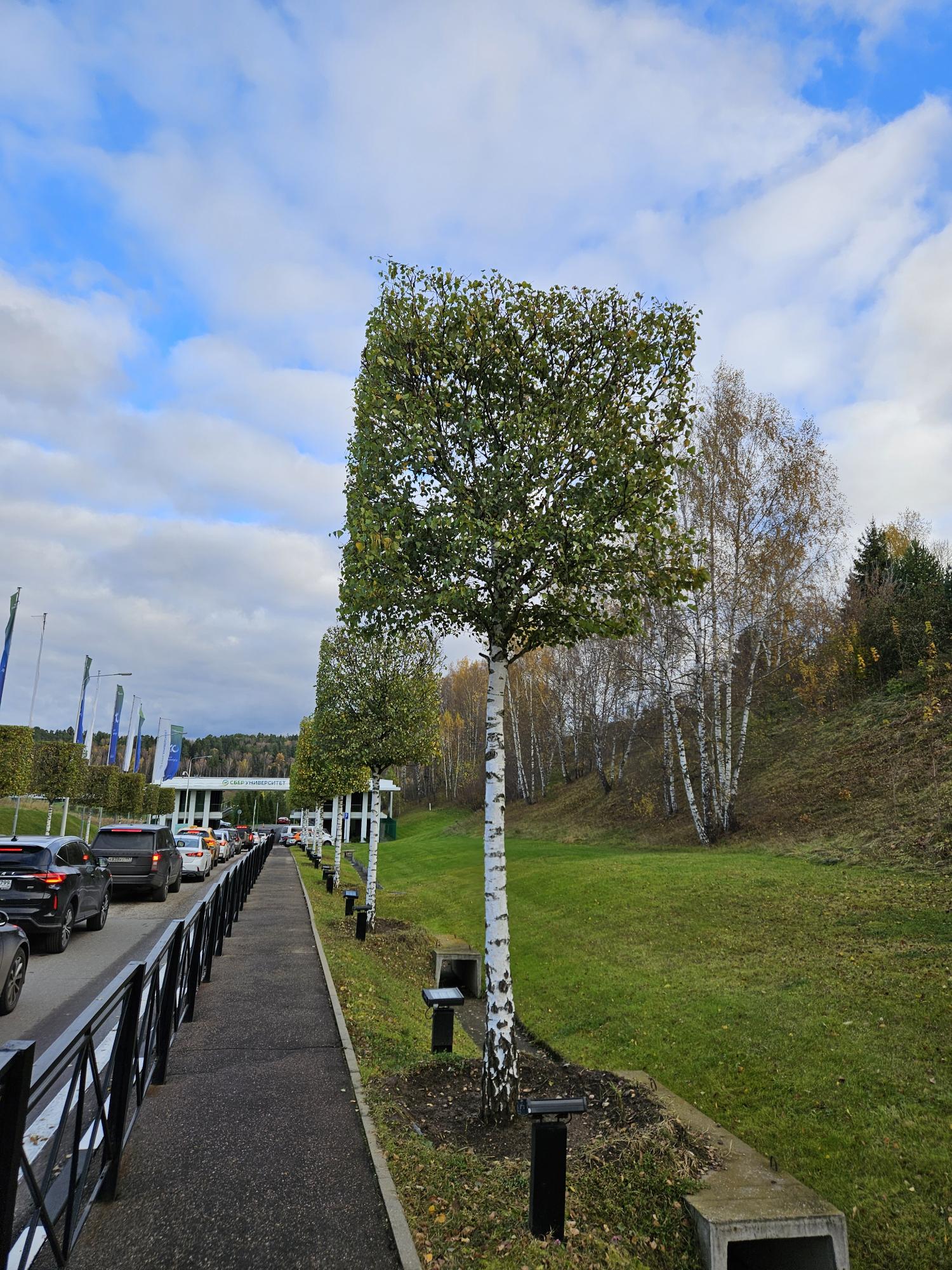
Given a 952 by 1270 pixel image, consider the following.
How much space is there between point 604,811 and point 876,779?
1648 cm

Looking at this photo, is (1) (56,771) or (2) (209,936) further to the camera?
(1) (56,771)

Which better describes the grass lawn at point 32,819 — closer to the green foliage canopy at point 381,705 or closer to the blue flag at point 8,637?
the blue flag at point 8,637

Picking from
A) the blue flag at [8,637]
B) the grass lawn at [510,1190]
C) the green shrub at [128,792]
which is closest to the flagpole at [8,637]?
the blue flag at [8,637]

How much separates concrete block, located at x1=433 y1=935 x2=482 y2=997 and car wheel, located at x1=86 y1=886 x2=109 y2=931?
19.7ft

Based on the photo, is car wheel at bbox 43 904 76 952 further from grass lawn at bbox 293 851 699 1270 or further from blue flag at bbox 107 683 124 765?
blue flag at bbox 107 683 124 765

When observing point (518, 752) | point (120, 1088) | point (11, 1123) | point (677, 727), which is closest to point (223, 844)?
point (518, 752)

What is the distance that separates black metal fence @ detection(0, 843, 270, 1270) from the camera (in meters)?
2.79

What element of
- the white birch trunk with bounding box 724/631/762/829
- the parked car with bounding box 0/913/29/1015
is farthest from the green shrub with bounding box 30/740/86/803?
the parked car with bounding box 0/913/29/1015

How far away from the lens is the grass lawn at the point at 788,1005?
648cm

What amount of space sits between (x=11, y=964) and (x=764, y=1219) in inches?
289

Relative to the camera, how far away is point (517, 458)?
7152mm

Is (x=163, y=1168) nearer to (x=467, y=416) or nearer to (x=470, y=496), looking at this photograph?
(x=470, y=496)

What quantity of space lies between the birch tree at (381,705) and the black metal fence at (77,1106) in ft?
34.9

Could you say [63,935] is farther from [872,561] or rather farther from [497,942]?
[872,561]
